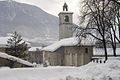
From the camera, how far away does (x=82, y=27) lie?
32469 mm

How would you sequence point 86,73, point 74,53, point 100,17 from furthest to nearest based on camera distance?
point 74,53, point 100,17, point 86,73

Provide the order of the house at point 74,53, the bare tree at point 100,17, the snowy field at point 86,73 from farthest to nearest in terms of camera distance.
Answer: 1. the house at point 74,53
2. the bare tree at point 100,17
3. the snowy field at point 86,73

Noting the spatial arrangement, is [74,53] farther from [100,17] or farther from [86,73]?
[86,73]

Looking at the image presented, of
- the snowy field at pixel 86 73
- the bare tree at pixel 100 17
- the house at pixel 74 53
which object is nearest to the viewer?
the snowy field at pixel 86 73

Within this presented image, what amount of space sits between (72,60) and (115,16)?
3228 cm

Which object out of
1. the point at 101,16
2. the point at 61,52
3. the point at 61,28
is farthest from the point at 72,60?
the point at 101,16

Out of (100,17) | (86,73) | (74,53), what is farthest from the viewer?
(74,53)

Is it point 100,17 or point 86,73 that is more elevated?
point 100,17

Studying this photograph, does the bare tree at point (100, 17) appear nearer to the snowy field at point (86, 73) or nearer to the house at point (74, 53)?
the snowy field at point (86, 73)

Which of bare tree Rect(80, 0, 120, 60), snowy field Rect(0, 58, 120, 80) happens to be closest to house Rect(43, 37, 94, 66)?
bare tree Rect(80, 0, 120, 60)

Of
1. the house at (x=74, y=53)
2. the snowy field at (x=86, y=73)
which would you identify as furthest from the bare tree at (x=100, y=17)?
the house at (x=74, y=53)

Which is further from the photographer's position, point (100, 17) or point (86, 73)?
point (100, 17)

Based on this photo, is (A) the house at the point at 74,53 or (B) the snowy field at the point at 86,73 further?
(A) the house at the point at 74,53

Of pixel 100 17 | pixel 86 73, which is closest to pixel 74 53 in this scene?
pixel 100 17
